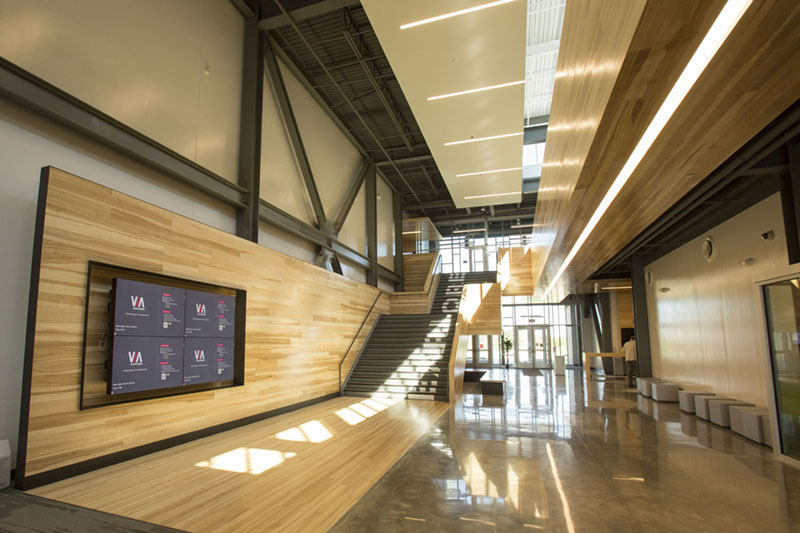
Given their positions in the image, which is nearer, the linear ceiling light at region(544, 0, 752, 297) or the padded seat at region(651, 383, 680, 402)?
the linear ceiling light at region(544, 0, 752, 297)

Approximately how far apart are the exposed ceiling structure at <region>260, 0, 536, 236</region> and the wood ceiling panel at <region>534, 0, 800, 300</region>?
2.97 metres

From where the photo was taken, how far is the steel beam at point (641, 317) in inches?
469

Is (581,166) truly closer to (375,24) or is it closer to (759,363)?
(375,24)

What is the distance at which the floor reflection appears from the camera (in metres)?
3.22

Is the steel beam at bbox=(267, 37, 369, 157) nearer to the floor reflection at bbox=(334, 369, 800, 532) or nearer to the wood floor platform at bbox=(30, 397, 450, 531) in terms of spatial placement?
the wood floor platform at bbox=(30, 397, 450, 531)

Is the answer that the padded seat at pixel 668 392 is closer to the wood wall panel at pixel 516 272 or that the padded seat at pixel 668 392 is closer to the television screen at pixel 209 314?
the wood wall panel at pixel 516 272

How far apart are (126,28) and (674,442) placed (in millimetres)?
8987

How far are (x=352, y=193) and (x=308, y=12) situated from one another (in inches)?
222

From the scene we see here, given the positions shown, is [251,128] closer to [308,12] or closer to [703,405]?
[308,12]

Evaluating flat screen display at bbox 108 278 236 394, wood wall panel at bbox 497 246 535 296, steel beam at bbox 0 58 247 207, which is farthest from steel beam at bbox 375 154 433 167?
flat screen display at bbox 108 278 236 394

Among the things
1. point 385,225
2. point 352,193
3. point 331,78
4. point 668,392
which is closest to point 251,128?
point 331,78

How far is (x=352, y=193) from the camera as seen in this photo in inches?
499

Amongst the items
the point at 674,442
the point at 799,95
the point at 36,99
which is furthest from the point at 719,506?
the point at 36,99

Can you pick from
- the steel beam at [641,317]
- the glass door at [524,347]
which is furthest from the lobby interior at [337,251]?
the glass door at [524,347]
